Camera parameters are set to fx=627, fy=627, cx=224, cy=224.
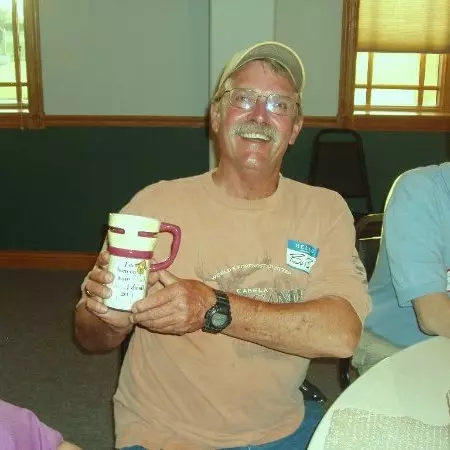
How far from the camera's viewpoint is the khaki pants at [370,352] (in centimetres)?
168

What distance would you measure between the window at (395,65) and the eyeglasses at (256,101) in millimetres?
3267

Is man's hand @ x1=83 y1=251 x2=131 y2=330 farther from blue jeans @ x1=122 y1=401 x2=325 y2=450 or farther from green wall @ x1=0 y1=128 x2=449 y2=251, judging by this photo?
green wall @ x1=0 y1=128 x2=449 y2=251

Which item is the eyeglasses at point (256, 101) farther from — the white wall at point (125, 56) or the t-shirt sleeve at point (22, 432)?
the white wall at point (125, 56)

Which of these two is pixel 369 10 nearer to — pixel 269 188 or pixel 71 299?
pixel 71 299

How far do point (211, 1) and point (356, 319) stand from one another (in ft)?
10.6

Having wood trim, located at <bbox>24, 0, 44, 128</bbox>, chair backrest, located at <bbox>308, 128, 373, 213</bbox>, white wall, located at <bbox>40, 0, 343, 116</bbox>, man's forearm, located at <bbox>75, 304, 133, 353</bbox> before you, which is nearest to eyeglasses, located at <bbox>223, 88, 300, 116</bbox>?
man's forearm, located at <bbox>75, 304, 133, 353</bbox>

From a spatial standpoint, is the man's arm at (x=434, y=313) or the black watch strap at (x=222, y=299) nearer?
the black watch strap at (x=222, y=299)

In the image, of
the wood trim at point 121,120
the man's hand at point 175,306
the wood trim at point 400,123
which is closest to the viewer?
the man's hand at point 175,306

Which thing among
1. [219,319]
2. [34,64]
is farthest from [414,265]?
[34,64]

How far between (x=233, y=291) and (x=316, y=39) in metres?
3.56

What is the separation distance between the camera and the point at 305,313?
4.47 feet

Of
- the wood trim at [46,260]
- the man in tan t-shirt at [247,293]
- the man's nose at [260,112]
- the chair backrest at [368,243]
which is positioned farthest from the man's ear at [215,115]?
the wood trim at [46,260]

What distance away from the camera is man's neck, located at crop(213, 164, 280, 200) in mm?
1549

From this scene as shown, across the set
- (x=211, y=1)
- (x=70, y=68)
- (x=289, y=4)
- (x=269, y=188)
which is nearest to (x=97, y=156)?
(x=70, y=68)
